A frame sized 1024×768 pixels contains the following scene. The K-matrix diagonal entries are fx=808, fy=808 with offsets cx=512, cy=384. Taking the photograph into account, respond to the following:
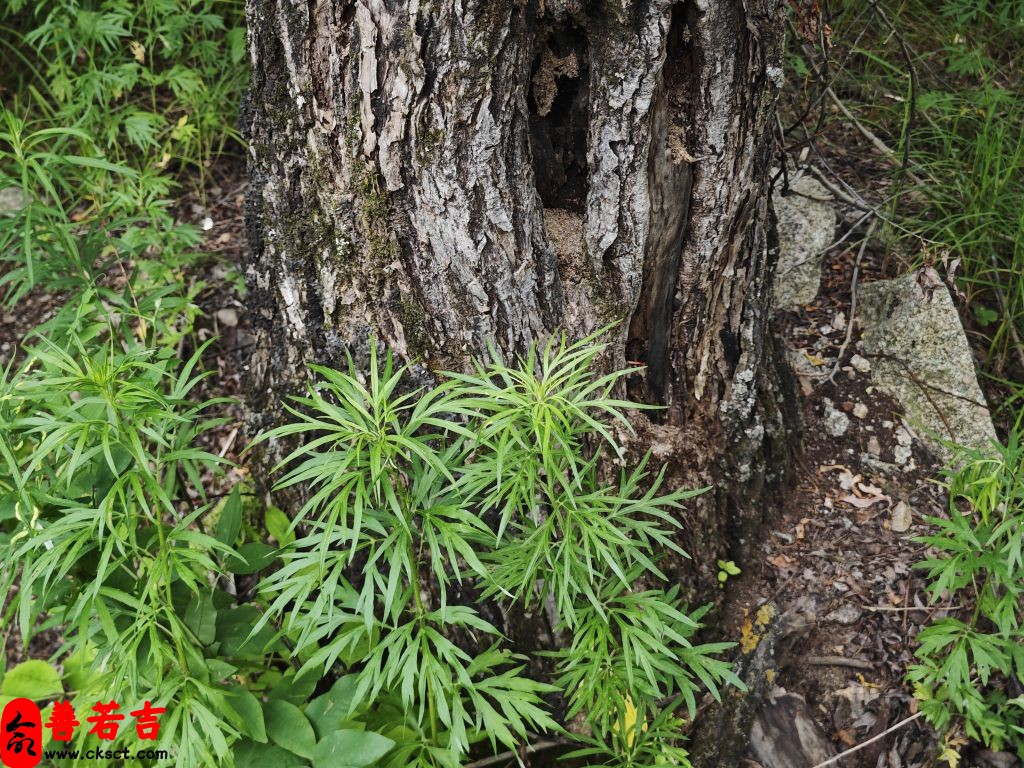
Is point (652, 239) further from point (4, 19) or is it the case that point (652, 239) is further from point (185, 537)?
point (4, 19)

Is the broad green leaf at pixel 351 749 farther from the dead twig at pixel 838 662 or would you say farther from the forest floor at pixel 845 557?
the dead twig at pixel 838 662

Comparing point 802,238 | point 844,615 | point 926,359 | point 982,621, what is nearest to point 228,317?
point 802,238

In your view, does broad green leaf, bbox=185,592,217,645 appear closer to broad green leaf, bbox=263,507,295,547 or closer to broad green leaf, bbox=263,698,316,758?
broad green leaf, bbox=263,698,316,758

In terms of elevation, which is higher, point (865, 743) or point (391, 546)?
point (391, 546)

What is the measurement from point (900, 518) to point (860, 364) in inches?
23.4

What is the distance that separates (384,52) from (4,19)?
349 cm

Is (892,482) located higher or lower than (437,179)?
lower

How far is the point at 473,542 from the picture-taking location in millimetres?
2021

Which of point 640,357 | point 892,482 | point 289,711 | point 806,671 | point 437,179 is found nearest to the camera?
point 437,179

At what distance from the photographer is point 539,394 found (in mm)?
1528

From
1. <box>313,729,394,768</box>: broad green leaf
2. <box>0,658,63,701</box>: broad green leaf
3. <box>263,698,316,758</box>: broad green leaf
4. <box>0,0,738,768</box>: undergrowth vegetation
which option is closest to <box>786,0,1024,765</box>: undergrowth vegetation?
<box>0,0,738,768</box>: undergrowth vegetation

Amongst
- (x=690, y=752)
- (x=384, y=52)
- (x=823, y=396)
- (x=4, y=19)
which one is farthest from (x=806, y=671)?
(x=4, y=19)

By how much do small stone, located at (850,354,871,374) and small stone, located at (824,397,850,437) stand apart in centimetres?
21

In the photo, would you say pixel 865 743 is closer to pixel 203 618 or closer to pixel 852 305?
pixel 852 305
